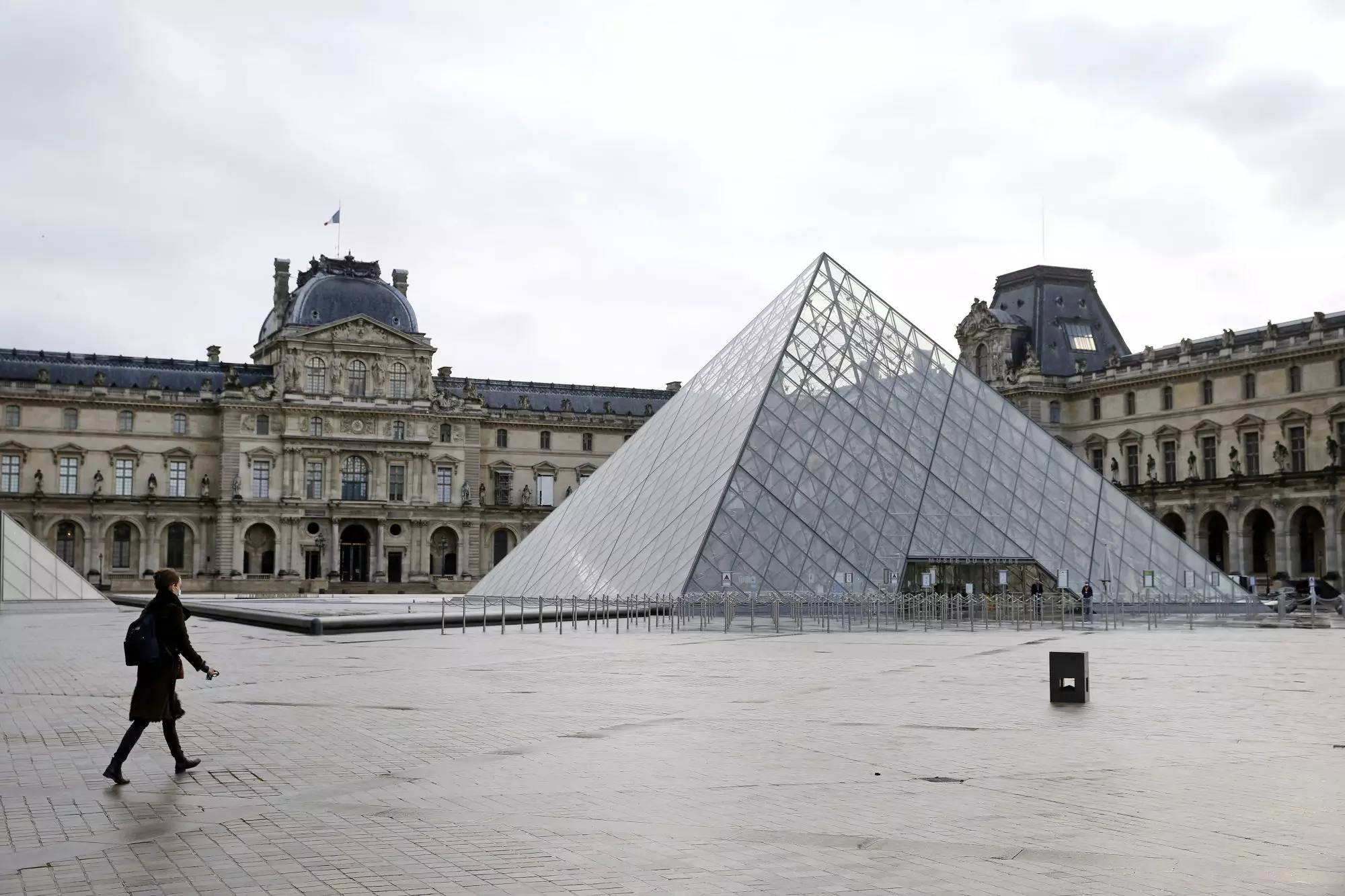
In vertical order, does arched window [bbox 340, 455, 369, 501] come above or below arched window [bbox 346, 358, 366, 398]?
below

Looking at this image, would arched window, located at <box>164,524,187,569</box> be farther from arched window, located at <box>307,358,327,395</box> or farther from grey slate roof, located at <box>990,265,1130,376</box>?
grey slate roof, located at <box>990,265,1130,376</box>

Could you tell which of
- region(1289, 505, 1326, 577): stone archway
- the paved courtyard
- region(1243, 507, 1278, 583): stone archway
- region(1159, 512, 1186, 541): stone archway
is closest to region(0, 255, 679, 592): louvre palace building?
region(1159, 512, 1186, 541): stone archway

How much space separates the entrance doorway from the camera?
74.2m

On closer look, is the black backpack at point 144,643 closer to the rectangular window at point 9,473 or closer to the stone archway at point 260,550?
Answer: the stone archway at point 260,550

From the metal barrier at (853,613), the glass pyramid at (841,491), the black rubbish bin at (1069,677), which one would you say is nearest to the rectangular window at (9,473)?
the glass pyramid at (841,491)

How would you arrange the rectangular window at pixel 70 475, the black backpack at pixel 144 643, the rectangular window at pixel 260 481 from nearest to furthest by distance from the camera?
the black backpack at pixel 144 643
the rectangular window at pixel 70 475
the rectangular window at pixel 260 481

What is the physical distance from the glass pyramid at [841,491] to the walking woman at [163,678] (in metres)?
18.8

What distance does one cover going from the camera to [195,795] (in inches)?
317

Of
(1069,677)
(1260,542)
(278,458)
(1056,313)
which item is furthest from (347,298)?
(1069,677)

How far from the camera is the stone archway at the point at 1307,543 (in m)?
56.2

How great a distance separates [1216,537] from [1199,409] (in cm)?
597

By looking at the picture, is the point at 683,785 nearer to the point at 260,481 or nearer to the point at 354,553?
the point at 260,481

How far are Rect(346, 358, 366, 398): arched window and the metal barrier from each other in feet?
140

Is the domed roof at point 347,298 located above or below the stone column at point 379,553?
above
